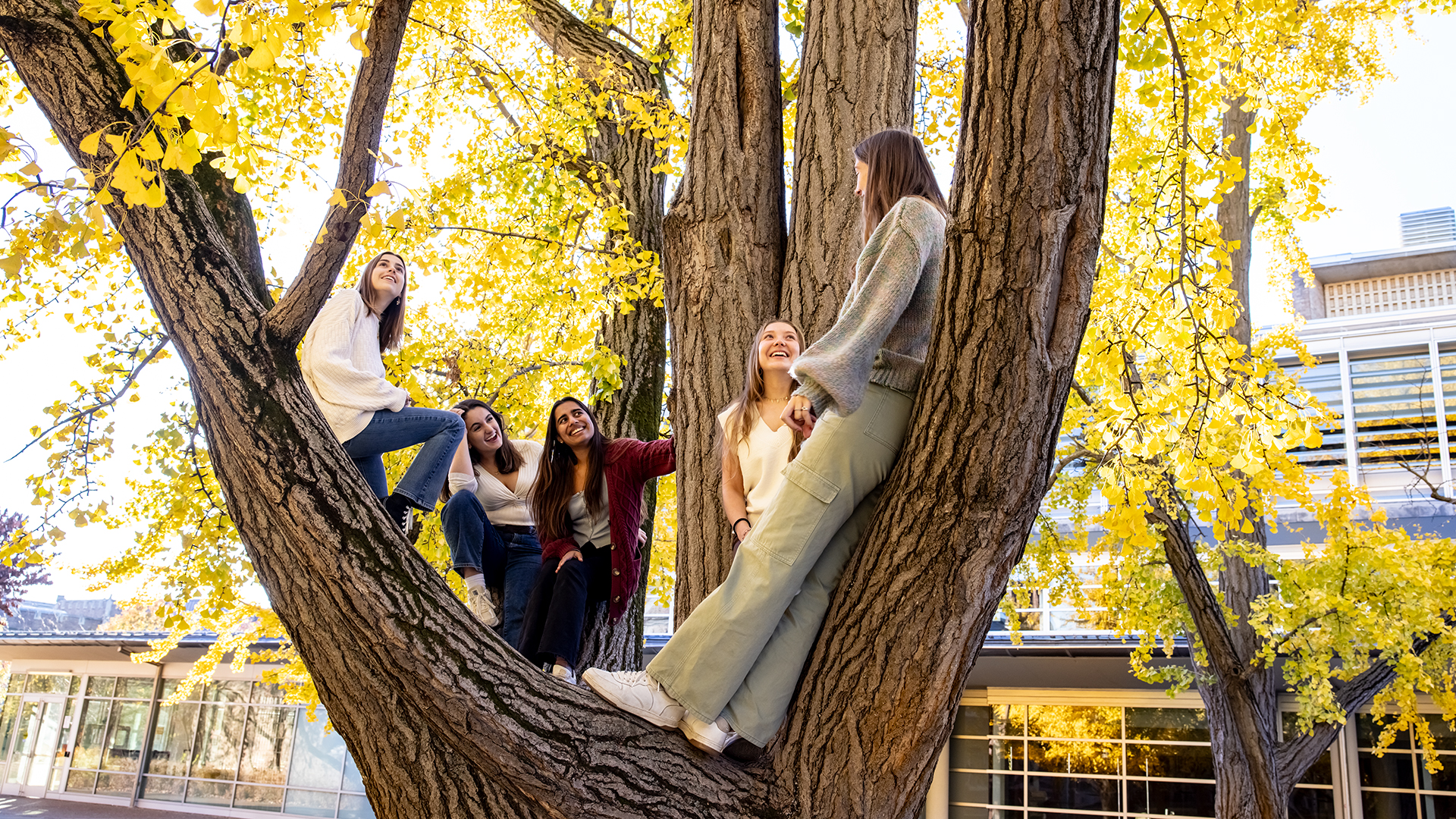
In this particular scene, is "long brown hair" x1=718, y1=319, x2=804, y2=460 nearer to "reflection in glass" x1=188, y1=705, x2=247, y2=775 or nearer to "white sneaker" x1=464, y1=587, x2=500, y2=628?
"white sneaker" x1=464, y1=587, x2=500, y2=628

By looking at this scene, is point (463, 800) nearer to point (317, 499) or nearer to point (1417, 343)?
point (317, 499)

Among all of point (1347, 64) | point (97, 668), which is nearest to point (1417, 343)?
point (1347, 64)

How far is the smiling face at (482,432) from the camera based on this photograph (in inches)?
182

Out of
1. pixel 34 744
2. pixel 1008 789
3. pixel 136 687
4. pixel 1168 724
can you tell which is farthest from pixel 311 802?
pixel 1168 724

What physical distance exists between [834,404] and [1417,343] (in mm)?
17136

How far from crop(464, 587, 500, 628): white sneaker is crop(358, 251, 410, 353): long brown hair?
1166mm

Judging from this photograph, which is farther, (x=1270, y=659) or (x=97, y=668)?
(x=97, y=668)

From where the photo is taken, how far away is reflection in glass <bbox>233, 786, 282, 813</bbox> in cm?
1803

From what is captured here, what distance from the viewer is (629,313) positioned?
6.16 m

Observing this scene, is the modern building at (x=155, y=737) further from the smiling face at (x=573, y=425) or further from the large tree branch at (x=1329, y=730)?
the smiling face at (x=573, y=425)

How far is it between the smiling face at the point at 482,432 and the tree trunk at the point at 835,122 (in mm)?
1740

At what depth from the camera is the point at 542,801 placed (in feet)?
7.50

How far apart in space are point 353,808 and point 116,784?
676cm

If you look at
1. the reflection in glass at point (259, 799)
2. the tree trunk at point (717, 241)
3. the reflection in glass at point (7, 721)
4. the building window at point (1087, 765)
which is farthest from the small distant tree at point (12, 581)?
the tree trunk at point (717, 241)
